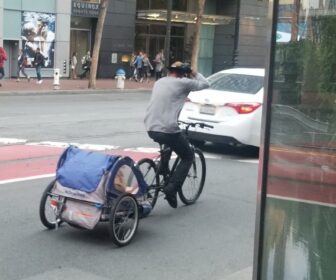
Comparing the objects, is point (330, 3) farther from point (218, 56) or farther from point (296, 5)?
point (218, 56)

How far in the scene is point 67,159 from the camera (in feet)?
20.3

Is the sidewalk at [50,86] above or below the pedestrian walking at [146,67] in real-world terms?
below

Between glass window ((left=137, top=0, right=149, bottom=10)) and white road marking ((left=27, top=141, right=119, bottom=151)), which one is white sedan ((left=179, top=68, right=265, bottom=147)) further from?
glass window ((left=137, top=0, right=149, bottom=10))

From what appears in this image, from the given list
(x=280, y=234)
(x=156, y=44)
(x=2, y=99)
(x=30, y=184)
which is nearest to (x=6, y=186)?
(x=30, y=184)

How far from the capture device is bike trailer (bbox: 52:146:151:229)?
232 inches

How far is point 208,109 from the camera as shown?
1142 centimetres

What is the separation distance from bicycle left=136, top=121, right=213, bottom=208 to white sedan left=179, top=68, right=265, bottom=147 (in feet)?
9.77

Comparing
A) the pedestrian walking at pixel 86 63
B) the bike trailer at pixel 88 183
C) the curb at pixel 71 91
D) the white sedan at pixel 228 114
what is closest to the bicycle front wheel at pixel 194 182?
the bike trailer at pixel 88 183

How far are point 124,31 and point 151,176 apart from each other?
102 feet

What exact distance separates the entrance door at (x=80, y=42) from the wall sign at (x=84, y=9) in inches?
44.1

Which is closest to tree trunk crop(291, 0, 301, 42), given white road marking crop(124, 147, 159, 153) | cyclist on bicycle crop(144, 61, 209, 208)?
cyclist on bicycle crop(144, 61, 209, 208)

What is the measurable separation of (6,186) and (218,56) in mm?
38448

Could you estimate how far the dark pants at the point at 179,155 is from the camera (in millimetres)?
6950

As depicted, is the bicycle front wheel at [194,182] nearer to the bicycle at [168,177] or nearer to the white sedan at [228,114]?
the bicycle at [168,177]
